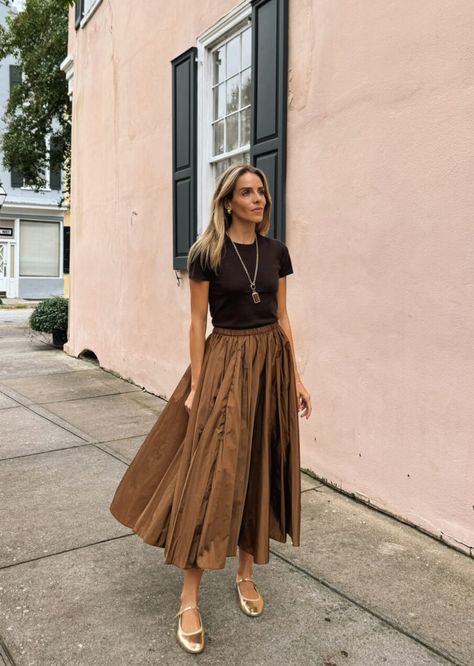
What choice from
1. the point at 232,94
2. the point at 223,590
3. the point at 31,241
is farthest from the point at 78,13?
the point at 31,241

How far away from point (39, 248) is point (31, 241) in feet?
1.42

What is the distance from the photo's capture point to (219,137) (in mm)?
5875

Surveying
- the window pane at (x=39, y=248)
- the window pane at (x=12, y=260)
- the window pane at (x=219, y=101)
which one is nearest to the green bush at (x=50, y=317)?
the window pane at (x=219, y=101)

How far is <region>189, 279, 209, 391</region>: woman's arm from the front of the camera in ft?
8.31

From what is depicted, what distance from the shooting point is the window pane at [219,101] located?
5801mm

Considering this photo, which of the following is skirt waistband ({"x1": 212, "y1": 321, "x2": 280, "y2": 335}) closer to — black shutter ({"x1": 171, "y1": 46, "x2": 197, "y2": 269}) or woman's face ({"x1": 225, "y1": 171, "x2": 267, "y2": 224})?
woman's face ({"x1": 225, "y1": 171, "x2": 267, "y2": 224})

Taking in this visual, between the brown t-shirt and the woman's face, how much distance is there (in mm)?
119

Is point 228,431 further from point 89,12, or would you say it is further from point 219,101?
point 89,12

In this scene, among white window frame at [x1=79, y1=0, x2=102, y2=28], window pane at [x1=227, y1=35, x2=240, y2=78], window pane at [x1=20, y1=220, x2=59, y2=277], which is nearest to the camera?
window pane at [x1=227, y1=35, x2=240, y2=78]

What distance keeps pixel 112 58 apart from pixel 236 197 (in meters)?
6.13

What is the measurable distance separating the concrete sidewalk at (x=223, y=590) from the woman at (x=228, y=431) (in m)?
0.19

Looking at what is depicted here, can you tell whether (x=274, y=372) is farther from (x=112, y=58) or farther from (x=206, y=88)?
(x=112, y=58)

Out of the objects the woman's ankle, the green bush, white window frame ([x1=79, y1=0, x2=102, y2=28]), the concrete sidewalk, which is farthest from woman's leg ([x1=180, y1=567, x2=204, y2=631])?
the green bush

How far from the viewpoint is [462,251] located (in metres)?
3.23
